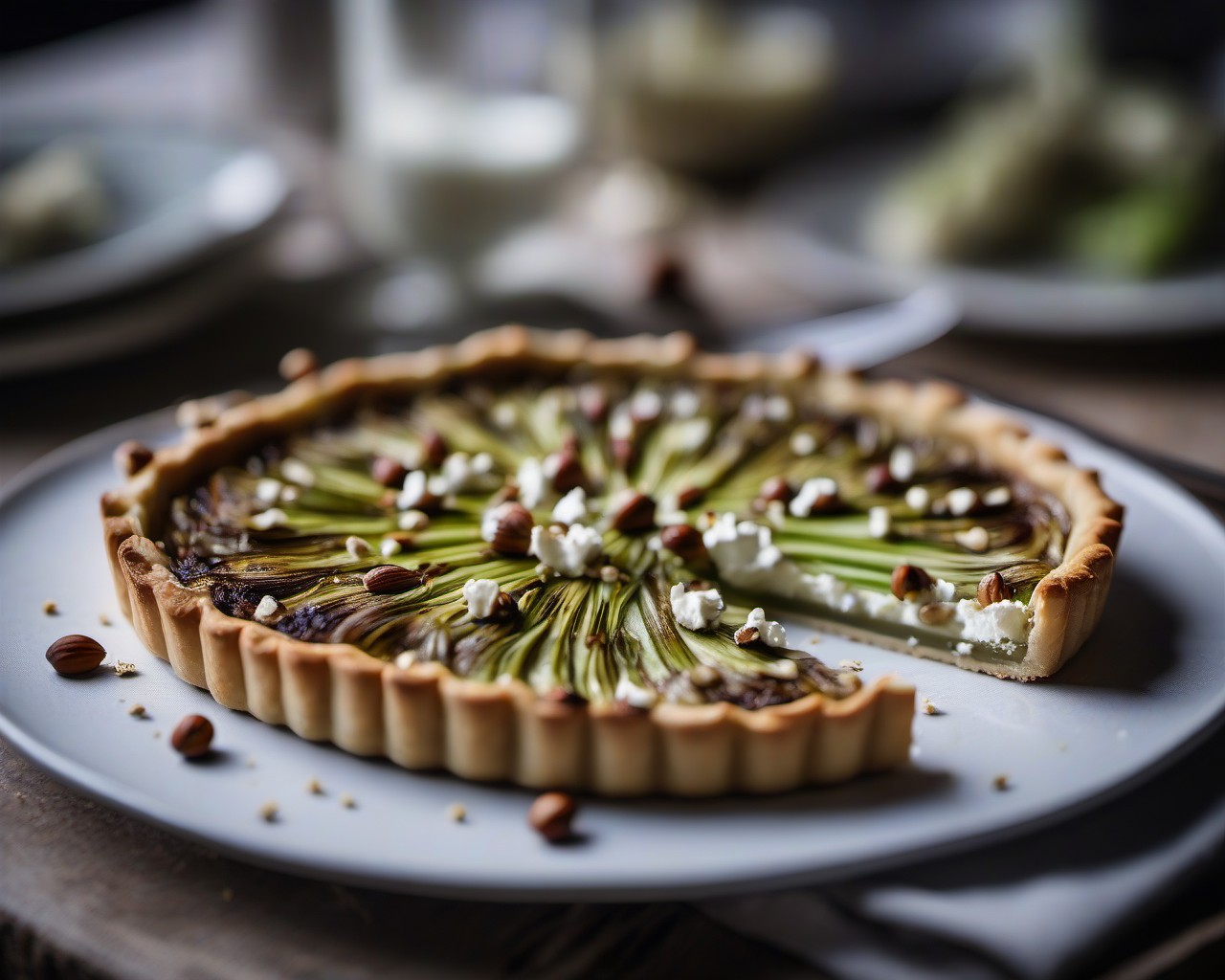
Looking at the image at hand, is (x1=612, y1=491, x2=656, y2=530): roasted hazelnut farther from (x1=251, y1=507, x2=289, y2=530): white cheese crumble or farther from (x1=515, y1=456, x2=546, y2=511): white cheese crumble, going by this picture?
(x1=251, y1=507, x2=289, y2=530): white cheese crumble

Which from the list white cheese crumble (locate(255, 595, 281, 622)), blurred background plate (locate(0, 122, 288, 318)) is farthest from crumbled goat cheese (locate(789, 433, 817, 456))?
blurred background plate (locate(0, 122, 288, 318))

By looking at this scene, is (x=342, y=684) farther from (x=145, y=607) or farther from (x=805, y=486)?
(x=805, y=486)

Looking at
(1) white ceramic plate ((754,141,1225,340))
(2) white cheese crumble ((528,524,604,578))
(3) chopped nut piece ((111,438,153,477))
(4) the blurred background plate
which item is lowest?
(1) white ceramic plate ((754,141,1225,340))

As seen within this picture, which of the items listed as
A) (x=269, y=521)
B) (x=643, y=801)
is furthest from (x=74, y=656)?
(x=643, y=801)

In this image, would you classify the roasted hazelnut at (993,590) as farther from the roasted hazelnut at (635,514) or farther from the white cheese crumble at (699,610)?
the roasted hazelnut at (635,514)

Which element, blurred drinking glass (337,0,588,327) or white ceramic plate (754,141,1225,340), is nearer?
white ceramic plate (754,141,1225,340)

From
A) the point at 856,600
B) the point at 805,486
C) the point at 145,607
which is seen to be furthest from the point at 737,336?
the point at 145,607

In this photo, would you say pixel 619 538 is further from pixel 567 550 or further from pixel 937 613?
pixel 937 613
